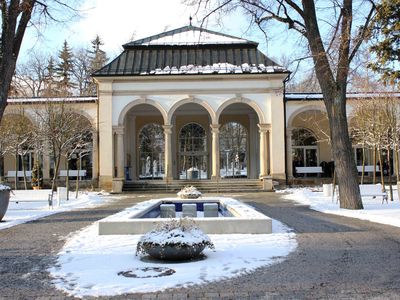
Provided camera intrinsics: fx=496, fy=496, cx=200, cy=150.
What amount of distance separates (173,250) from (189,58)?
23.5m

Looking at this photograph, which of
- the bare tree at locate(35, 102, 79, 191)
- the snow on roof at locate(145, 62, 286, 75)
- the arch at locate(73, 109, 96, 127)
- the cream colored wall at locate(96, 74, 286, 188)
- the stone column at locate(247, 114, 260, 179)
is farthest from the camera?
the stone column at locate(247, 114, 260, 179)

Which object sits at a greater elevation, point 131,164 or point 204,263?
point 131,164

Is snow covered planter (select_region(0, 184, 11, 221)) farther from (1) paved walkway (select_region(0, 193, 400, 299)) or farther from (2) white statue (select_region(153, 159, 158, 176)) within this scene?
(2) white statue (select_region(153, 159, 158, 176))

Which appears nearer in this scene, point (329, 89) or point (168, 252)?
point (168, 252)

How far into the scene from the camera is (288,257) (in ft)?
25.6

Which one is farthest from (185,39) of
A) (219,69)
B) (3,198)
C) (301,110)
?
(3,198)

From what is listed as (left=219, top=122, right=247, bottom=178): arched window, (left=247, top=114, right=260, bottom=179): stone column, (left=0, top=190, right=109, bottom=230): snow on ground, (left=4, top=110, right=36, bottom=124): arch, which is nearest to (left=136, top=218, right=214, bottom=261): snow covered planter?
(left=0, top=190, right=109, bottom=230): snow on ground

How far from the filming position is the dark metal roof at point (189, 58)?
28.7m

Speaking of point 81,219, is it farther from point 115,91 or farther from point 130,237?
point 115,91

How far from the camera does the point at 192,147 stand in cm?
3419

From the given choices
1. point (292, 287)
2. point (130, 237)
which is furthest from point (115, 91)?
point (292, 287)

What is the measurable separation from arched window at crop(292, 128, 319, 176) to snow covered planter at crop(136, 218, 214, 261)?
27.1 meters

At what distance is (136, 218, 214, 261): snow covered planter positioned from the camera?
7.38m

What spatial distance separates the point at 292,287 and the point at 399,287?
126cm
